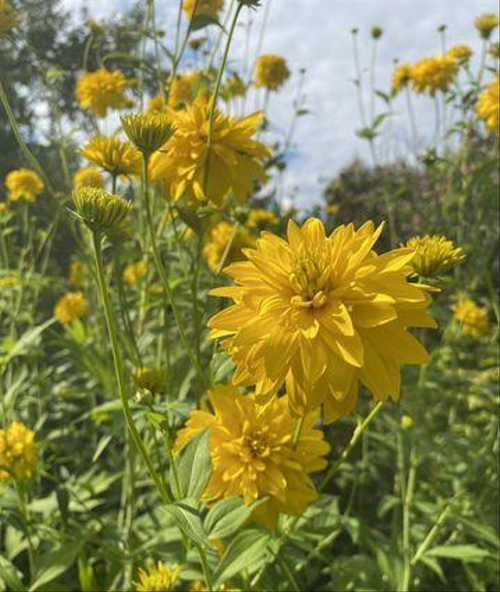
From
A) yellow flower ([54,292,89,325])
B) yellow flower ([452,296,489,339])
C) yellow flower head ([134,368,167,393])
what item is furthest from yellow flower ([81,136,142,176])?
yellow flower ([452,296,489,339])

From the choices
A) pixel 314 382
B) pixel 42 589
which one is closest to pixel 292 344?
pixel 314 382

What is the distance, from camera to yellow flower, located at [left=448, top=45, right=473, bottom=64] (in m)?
Result: 3.45

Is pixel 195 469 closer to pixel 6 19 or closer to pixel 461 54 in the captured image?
pixel 6 19

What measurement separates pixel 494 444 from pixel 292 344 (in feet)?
4.69

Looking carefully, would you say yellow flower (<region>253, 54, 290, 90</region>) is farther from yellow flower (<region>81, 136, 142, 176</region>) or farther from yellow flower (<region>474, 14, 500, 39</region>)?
yellow flower (<region>81, 136, 142, 176</region>)

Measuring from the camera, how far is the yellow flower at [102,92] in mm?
2955

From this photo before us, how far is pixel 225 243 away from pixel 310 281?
1809 millimetres

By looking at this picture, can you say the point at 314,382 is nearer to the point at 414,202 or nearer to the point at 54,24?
the point at 414,202

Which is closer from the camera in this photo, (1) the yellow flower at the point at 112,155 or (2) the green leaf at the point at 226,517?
(2) the green leaf at the point at 226,517

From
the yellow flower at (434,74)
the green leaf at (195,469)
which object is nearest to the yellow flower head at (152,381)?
the green leaf at (195,469)

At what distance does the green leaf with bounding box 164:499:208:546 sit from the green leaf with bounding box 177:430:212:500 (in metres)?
0.09

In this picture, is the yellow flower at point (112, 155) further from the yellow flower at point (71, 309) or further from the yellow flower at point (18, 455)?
the yellow flower at point (71, 309)

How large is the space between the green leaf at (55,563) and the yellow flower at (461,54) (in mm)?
2863

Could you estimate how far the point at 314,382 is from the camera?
1.07 meters
